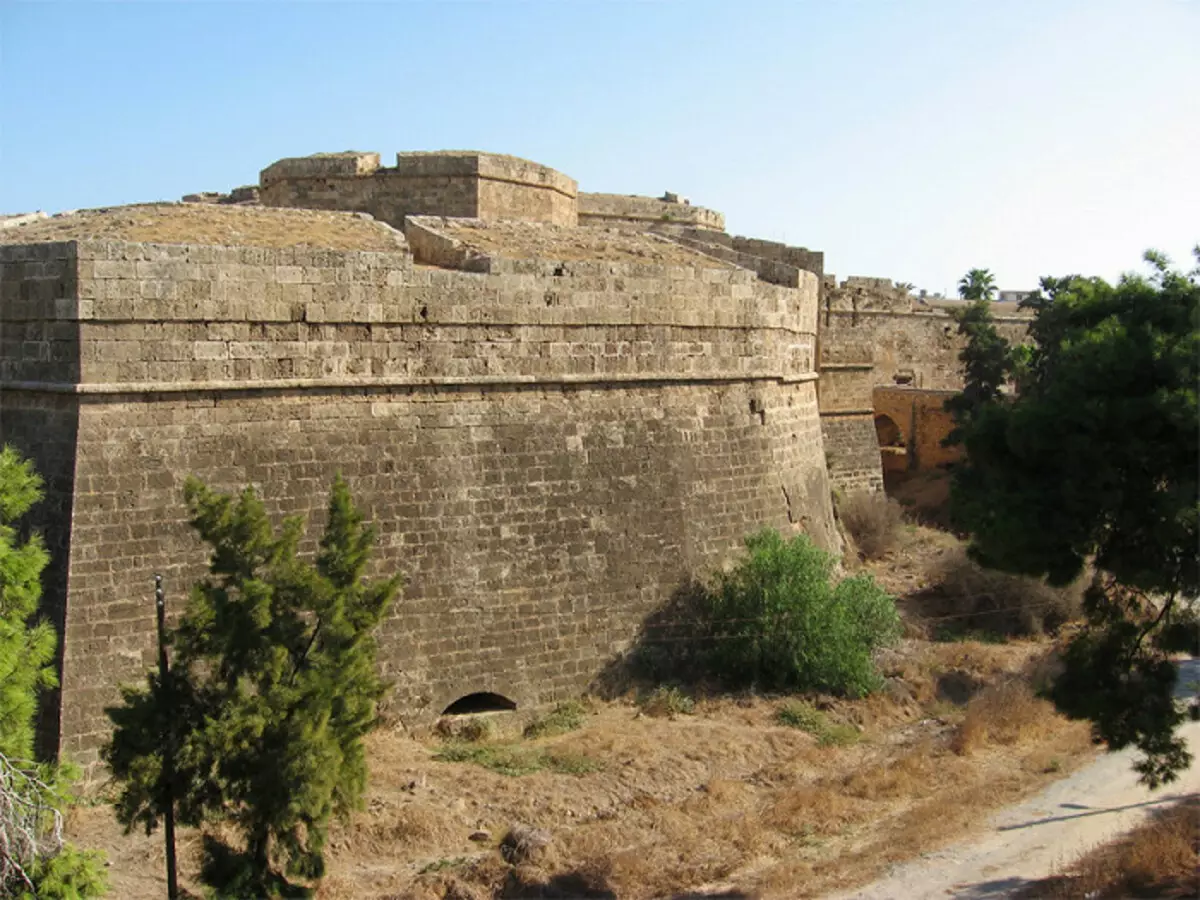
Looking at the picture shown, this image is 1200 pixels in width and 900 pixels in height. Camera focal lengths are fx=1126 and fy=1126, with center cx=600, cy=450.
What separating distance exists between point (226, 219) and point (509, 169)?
5.76 m

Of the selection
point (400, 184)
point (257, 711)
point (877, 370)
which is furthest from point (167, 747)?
point (877, 370)

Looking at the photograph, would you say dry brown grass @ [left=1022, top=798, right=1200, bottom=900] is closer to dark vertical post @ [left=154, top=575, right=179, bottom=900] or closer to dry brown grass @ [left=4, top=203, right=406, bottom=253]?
dark vertical post @ [left=154, top=575, right=179, bottom=900]

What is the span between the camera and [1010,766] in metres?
11.3

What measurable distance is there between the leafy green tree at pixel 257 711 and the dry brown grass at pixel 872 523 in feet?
40.4

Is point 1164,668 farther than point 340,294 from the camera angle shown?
No

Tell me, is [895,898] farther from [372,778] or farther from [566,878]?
[372,778]

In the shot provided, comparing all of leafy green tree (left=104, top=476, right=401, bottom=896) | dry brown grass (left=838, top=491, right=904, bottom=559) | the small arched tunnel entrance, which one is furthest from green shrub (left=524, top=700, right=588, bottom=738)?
the small arched tunnel entrance

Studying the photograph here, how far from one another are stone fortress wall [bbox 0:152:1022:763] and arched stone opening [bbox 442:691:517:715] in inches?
4.7

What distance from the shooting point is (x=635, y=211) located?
21828 mm

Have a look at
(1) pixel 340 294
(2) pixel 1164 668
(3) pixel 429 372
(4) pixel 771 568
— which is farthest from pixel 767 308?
(2) pixel 1164 668

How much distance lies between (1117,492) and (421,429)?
6371mm

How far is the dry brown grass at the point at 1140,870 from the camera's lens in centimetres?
815

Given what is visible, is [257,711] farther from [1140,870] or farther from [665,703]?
[1140,870]

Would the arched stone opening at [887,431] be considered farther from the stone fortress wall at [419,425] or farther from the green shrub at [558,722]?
the green shrub at [558,722]
